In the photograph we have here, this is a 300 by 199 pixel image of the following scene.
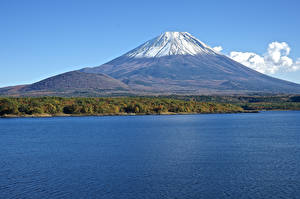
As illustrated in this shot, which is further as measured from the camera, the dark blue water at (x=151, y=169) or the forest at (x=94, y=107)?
the forest at (x=94, y=107)

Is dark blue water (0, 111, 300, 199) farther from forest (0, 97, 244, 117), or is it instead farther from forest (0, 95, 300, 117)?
forest (0, 95, 300, 117)

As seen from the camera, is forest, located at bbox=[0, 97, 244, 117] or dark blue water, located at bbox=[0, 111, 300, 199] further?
forest, located at bbox=[0, 97, 244, 117]

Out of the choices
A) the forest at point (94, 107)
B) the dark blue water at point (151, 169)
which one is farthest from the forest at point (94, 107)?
the dark blue water at point (151, 169)

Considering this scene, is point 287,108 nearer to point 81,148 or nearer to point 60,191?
point 81,148

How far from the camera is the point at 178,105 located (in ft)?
420

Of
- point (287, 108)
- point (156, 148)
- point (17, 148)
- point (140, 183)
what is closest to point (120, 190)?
point (140, 183)

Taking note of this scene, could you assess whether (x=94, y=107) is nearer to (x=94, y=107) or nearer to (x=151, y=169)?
(x=94, y=107)

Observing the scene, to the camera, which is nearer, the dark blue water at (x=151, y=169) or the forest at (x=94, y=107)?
the dark blue water at (x=151, y=169)

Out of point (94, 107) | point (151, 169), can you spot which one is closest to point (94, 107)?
point (94, 107)

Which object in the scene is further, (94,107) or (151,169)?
(94,107)

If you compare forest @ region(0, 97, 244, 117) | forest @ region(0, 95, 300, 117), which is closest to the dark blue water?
forest @ region(0, 97, 244, 117)

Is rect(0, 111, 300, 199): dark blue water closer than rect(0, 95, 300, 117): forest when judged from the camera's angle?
Yes

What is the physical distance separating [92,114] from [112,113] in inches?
244

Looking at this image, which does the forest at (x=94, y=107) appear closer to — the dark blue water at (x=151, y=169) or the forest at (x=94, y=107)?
the forest at (x=94, y=107)
